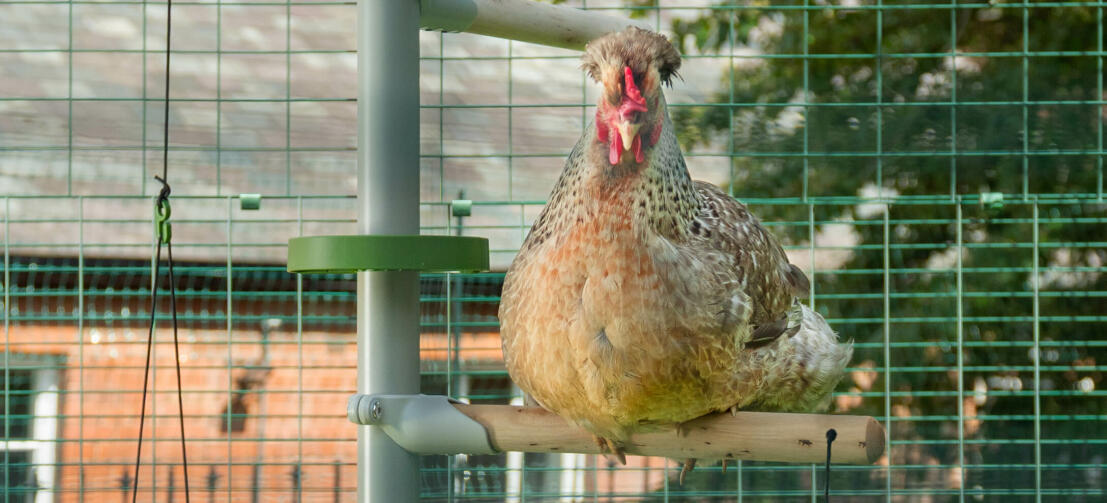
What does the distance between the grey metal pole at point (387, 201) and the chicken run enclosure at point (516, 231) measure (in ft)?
1.71

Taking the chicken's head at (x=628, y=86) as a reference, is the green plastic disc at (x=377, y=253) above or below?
below

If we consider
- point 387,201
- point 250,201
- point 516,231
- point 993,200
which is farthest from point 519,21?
point 993,200

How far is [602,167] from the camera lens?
111cm

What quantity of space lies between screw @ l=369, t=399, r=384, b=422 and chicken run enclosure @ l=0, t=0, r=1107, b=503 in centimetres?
58

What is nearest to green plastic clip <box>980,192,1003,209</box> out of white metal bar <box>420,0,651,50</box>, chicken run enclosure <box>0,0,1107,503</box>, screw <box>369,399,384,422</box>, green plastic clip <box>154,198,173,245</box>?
chicken run enclosure <box>0,0,1107,503</box>

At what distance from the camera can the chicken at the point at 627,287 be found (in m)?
1.09

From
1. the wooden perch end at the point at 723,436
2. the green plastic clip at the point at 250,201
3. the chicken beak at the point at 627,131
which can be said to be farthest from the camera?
the green plastic clip at the point at 250,201

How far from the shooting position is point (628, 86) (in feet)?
3.45

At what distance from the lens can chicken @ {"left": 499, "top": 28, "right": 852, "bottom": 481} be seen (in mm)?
1087

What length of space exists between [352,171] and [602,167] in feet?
6.82

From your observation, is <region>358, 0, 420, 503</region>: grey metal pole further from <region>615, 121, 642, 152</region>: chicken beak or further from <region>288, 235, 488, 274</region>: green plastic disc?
<region>615, 121, 642, 152</region>: chicken beak

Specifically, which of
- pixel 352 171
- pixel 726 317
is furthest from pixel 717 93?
pixel 726 317

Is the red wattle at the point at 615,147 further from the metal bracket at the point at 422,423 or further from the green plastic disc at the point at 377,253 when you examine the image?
the metal bracket at the point at 422,423

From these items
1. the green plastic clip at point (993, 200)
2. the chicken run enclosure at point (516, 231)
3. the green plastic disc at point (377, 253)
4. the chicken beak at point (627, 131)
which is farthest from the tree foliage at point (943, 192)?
the chicken beak at point (627, 131)
